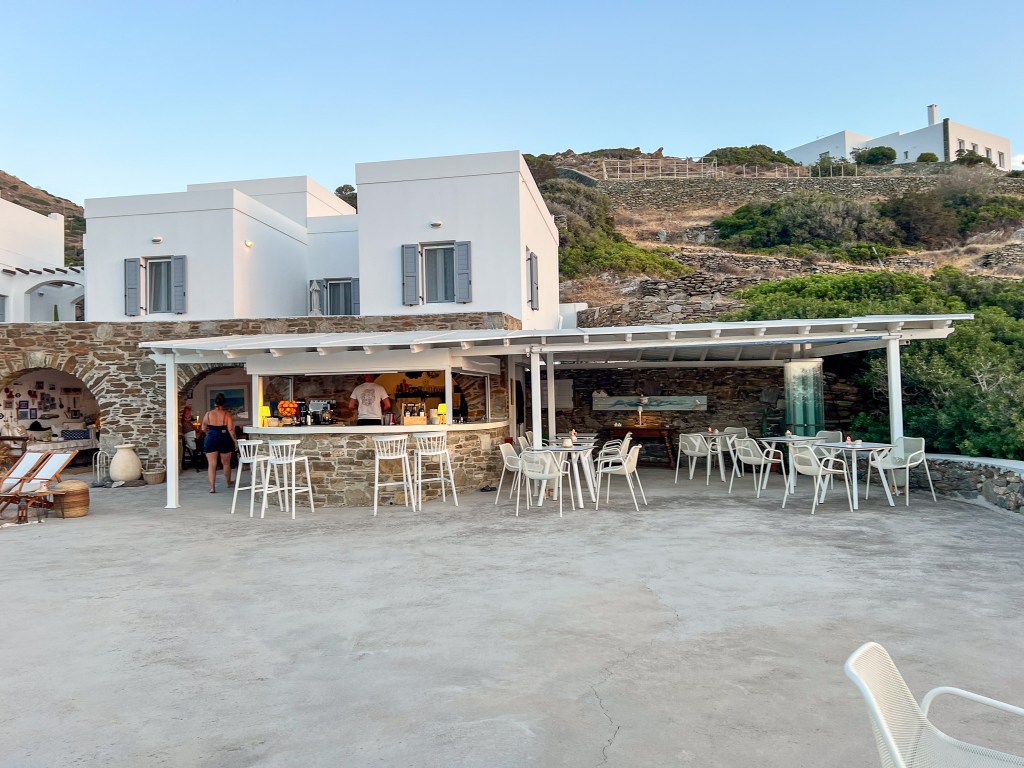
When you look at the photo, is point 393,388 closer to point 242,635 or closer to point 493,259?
point 493,259

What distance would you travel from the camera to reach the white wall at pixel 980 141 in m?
42.5

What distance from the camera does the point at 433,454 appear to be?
8.62 metres

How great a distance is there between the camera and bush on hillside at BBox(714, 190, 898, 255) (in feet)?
92.0

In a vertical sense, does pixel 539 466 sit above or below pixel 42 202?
below

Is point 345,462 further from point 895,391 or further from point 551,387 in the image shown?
point 895,391

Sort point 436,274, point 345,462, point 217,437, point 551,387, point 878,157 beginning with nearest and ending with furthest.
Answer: point 345,462 → point 217,437 → point 551,387 → point 436,274 → point 878,157

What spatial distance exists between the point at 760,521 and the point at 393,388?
7.16 metres

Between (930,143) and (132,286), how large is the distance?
4753 centimetres

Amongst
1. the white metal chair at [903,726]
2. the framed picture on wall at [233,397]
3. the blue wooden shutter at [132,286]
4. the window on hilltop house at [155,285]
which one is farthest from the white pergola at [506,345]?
the white metal chair at [903,726]

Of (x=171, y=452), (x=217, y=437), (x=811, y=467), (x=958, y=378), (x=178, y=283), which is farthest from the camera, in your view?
(x=178, y=283)

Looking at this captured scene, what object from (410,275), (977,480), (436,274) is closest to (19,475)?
(410,275)

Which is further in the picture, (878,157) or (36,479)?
(878,157)

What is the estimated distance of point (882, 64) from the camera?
17.6 metres

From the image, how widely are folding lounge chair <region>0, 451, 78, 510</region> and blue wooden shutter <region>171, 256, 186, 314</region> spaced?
4.50 m
